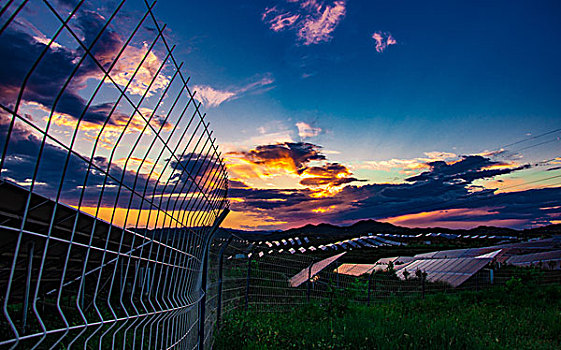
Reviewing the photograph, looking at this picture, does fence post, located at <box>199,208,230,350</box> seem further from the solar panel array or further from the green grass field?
the solar panel array

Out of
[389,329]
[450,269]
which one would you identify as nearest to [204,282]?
[389,329]

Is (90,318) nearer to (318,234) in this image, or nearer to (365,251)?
(365,251)

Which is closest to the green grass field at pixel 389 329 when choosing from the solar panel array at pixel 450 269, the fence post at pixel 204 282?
the fence post at pixel 204 282

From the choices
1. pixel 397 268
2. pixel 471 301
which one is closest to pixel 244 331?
pixel 471 301

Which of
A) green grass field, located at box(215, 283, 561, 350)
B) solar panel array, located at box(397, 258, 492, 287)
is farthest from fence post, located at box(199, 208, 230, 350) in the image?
solar panel array, located at box(397, 258, 492, 287)

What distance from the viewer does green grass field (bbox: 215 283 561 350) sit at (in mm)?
5551

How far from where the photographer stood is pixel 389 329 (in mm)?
6398

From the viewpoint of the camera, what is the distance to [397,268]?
18.5 meters

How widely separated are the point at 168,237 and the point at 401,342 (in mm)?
4392

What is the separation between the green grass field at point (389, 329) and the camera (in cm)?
555

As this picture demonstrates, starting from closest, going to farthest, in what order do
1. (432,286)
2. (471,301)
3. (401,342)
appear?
(401,342)
(471,301)
(432,286)

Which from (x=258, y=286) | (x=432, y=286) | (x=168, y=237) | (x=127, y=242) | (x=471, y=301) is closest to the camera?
(x=168, y=237)

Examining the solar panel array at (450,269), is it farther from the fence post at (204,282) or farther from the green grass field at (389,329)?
the fence post at (204,282)

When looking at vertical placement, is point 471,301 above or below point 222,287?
below
